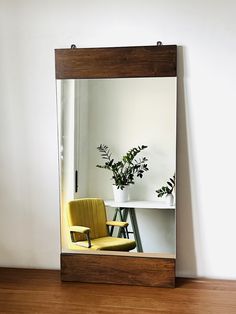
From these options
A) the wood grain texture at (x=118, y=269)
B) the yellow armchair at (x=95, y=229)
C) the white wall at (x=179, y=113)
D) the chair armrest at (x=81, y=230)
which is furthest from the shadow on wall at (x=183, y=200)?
the chair armrest at (x=81, y=230)

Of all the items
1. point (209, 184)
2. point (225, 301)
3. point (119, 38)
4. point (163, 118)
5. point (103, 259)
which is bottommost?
point (225, 301)

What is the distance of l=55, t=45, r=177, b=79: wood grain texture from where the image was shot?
6.10 feet

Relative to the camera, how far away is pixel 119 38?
1.93 meters

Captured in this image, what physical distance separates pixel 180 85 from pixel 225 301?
3.08 ft

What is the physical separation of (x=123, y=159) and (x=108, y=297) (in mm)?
601

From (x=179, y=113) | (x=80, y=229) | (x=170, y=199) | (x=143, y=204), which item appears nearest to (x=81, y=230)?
(x=80, y=229)

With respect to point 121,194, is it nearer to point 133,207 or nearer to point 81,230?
point 133,207

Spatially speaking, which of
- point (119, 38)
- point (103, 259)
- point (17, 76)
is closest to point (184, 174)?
point (103, 259)

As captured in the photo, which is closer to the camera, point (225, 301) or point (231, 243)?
point (225, 301)

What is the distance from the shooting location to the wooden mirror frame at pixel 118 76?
1855 mm

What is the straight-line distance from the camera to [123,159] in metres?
1.91

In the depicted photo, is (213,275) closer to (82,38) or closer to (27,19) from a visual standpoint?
(82,38)

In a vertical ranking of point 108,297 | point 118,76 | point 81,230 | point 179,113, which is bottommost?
point 108,297

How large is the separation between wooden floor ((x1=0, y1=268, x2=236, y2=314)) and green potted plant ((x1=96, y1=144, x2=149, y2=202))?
418 millimetres
